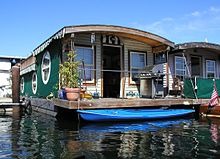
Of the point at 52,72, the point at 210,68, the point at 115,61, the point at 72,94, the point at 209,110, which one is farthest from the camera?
the point at 210,68

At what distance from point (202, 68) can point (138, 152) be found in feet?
37.9

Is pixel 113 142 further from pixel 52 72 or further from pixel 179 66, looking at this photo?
pixel 179 66

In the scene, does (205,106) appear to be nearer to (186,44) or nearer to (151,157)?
(186,44)

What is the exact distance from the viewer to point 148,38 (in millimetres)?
12977

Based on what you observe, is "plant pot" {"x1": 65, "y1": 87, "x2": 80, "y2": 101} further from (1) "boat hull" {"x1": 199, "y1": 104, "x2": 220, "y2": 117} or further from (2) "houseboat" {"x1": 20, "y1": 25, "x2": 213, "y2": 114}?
(1) "boat hull" {"x1": 199, "y1": 104, "x2": 220, "y2": 117}

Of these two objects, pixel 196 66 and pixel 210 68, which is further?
pixel 210 68

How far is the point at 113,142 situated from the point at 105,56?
8441 millimetres

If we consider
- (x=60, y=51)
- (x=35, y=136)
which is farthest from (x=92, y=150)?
(x=60, y=51)

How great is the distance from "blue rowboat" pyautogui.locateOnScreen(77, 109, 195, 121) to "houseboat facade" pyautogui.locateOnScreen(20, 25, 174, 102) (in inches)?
110

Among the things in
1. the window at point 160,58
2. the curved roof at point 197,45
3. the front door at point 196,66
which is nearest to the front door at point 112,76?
the window at point 160,58

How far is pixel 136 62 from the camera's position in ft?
45.4

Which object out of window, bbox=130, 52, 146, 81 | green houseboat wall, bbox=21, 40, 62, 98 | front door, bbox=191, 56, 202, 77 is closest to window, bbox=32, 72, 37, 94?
green houseboat wall, bbox=21, 40, 62, 98

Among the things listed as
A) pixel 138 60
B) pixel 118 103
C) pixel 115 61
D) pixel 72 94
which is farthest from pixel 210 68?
pixel 72 94

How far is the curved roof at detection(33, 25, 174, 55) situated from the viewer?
1106cm
